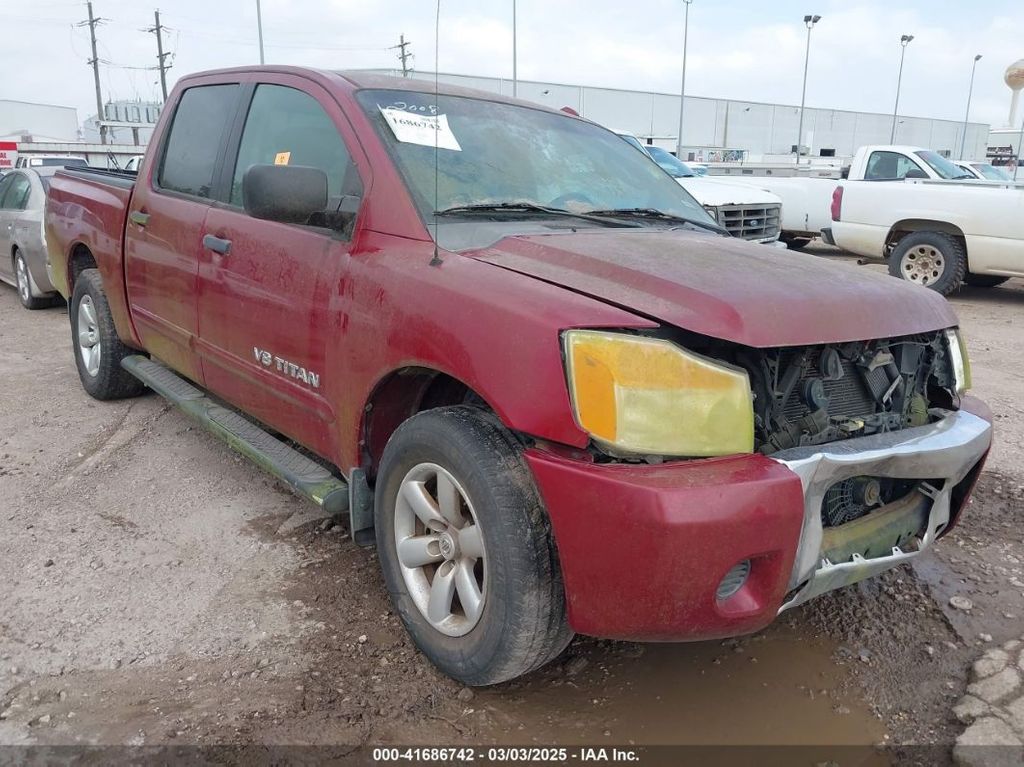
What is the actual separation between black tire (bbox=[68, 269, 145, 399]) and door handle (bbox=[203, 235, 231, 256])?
163 centimetres

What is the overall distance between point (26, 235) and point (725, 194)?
23.8 ft

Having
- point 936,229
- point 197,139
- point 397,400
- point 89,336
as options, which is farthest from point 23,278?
point 936,229

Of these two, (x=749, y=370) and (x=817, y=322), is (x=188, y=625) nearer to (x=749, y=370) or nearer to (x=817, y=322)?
(x=749, y=370)

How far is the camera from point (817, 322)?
6.84 feet

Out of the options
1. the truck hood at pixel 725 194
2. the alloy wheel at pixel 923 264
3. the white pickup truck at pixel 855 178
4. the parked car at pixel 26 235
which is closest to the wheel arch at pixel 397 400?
the truck hood at pixel 725 194

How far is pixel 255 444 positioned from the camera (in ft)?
10.9

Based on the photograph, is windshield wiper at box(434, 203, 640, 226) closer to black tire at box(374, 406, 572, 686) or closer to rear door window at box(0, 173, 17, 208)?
black tire at box(374, 406, 572, 686)

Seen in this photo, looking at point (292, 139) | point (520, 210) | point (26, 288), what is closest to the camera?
point (520, 210)

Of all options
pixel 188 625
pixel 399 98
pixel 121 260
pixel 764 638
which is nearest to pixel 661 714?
pixel 764 638

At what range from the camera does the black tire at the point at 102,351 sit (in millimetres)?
4727

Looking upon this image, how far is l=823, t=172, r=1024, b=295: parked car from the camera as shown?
8531 mm

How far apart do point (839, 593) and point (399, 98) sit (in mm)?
2449

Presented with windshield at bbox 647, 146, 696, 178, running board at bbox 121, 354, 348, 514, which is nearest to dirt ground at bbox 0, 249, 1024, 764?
running board at bbox 121, 354, 348, 514

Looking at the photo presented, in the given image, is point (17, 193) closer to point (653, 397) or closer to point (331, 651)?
point (331, 651)
